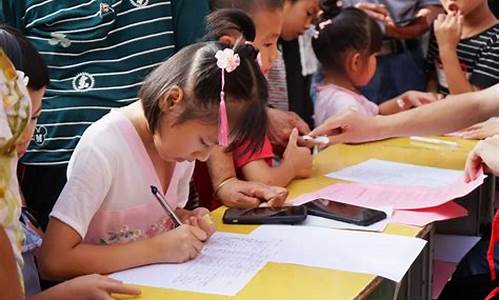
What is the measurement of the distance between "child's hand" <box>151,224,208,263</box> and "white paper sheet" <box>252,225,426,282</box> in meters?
0.15

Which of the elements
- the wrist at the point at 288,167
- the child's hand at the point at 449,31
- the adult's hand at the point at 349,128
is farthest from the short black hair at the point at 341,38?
the wrist at the point at 288,167

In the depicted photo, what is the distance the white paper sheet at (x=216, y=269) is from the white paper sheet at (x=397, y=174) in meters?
0.57

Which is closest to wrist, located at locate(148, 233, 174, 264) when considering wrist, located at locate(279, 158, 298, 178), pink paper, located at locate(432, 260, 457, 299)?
wrist, located at locate(279, 158, 298, 178)

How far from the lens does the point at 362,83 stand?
9.37 feet

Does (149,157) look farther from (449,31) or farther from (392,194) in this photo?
(449,31)

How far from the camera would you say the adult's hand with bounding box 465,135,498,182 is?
75.9 inches

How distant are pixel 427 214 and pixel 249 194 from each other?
41 centimetres

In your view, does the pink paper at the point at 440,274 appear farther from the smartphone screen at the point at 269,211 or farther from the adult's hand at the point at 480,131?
the smartphone screen at the point at 269,211

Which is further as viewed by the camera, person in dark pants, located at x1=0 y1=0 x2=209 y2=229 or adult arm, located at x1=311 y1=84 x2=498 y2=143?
adult arm, located at x1=311 y1=84 x2=498 y2=143

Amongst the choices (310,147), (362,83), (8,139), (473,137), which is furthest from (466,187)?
(8,139)

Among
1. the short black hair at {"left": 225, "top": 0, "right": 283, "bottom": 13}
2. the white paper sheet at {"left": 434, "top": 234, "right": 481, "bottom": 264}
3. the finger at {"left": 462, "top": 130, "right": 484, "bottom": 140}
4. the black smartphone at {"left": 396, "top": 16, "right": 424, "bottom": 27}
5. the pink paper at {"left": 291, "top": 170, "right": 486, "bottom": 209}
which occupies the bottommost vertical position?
the white paper sheet at {"left": 434, "top": 234, "right": 481, "bottom": 264}

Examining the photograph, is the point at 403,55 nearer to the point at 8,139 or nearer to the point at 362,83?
the point at 362,83

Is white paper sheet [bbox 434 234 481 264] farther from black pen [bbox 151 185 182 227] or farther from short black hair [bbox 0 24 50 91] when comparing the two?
short black hair [bbox 0 24 50 91]

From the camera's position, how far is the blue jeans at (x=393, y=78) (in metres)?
3.26
